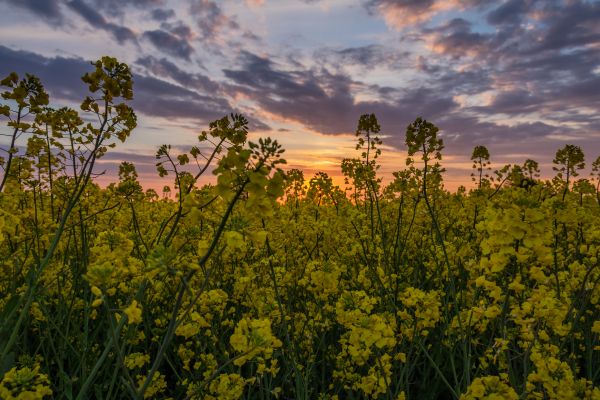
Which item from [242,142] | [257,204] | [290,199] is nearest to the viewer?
[257,204]

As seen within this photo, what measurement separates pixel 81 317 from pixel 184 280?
382 centimetres

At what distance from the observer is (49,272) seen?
4492 mm

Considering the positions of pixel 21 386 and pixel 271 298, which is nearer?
pixel 21 386

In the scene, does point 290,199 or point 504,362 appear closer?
point 504,362

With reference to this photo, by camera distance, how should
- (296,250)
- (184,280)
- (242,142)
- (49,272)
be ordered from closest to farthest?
(184,280) < (242,142) < (49,272) < (296,250)

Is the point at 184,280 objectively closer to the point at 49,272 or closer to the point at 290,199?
the point at 49,272

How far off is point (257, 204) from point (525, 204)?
1.31 m

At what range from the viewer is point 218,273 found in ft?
17.0

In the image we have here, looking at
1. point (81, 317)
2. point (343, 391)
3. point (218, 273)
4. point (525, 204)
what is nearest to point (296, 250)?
point (218, 273)

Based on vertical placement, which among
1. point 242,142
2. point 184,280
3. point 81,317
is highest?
point 242,142

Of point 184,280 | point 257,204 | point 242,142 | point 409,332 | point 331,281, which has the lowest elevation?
point 409,332

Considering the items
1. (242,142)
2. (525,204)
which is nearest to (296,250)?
(242,142)

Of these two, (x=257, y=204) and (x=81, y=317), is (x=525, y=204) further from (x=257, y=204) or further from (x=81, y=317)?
(x=81, y=317)

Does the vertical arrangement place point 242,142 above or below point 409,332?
above
